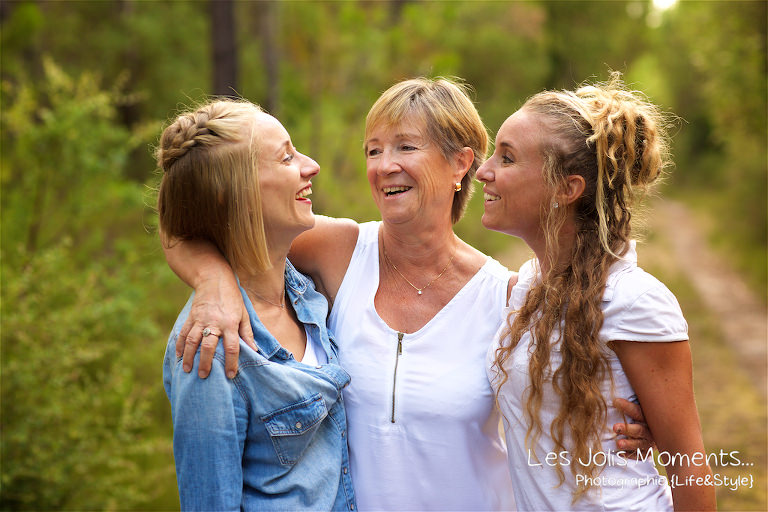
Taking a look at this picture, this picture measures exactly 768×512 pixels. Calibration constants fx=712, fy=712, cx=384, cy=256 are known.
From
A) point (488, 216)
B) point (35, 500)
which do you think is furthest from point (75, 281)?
point (488, 216)

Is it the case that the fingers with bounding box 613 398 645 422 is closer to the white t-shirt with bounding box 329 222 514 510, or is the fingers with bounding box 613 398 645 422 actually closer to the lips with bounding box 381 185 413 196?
the white t-shirt with bounding box 329 222 514 510

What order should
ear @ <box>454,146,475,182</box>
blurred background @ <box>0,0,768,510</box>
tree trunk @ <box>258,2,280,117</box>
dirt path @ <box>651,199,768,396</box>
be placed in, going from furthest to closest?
dirt path @ <box>651,199,768,396</box>
tree trunk @ <box>258,2,280,117</box>
blurred background @ <box>0,0,768,510</box>
ear @ <box>454,146,475,182</box>

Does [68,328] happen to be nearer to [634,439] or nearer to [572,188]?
[572,188]

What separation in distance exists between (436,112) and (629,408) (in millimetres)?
1287

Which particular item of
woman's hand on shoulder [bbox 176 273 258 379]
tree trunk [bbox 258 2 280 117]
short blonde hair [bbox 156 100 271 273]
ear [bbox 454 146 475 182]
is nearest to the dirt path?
ear [bbox 454 146 475 182]

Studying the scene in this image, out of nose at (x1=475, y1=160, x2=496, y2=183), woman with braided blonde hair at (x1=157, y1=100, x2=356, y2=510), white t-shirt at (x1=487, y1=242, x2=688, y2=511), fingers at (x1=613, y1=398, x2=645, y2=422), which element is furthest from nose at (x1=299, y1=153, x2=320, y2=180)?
A: fingers at (x1=613, y1=398, x2=645, y2=422)

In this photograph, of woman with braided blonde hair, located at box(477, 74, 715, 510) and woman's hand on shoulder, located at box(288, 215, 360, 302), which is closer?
woman with braided blonde hair, located at box(477, 74, 715, 510)

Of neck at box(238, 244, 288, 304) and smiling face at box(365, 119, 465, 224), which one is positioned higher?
smiling face at box(365, 119, 465, 224)

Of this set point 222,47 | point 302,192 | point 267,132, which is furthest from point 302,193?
point 222,47

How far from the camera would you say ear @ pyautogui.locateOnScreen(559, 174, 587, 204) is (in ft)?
7.55

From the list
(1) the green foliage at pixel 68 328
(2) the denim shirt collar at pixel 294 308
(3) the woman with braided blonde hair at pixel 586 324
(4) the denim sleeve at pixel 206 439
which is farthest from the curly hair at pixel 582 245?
(1) the green foliage at pixel 68 328

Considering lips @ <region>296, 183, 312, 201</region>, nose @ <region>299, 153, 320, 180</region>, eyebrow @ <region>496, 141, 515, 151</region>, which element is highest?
eyebrow @ <region>496, 141, 515, 151</region>

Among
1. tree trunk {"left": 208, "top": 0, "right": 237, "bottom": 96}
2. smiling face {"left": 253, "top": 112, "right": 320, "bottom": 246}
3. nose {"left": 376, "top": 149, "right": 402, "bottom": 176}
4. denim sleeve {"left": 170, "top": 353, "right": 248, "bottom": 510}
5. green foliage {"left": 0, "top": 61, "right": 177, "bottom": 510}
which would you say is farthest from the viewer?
tree trunk {"left": 208, "top": 0, "right": 237, "bottom": 96}

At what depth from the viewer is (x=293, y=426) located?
2172mm
